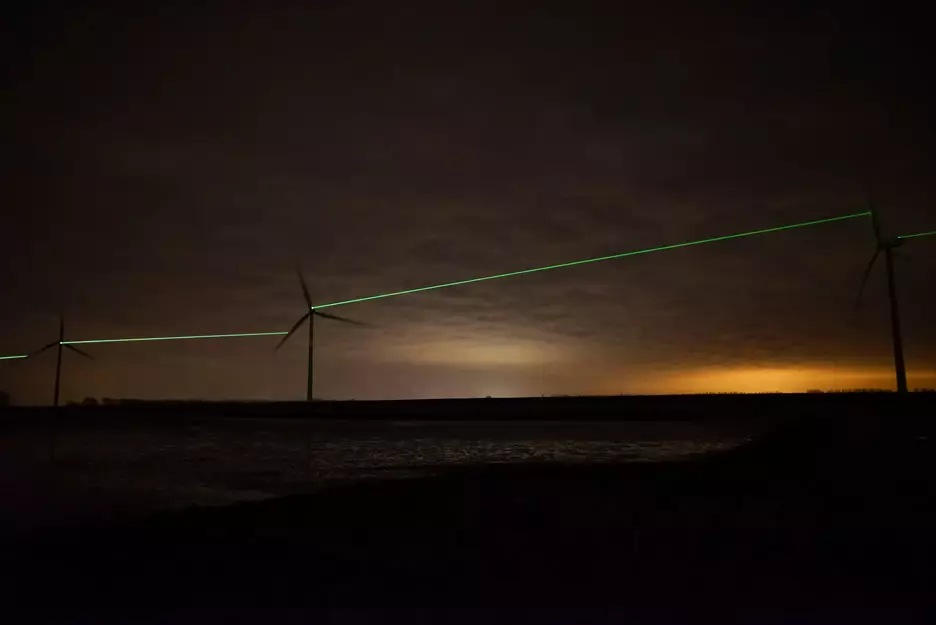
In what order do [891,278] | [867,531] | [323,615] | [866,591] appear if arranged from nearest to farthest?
1. [323,615]
2. [866,591]
3. [867,531]
4. [891,278]

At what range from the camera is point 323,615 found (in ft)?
35.7

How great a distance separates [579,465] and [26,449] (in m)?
37.9

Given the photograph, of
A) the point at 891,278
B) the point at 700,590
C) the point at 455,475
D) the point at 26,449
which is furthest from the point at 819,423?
the point at 26,449

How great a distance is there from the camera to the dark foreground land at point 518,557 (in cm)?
1111

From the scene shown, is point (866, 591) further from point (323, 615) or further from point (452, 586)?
point (323, 615)

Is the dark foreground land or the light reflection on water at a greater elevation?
the light reflection on water

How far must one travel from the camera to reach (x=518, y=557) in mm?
14219

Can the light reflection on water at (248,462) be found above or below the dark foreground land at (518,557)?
above

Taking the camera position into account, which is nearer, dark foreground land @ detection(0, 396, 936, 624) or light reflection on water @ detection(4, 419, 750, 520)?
dark foreground land @ detection(0, 396, 936, 624)

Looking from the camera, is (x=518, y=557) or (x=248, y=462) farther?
(x=248, y=462)

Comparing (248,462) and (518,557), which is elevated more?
(248,462)

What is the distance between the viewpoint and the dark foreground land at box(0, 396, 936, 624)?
1111 centimetres

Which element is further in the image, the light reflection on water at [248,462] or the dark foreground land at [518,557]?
the light reflection on water at [248,462]

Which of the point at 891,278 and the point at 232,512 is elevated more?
the point at 891,278
